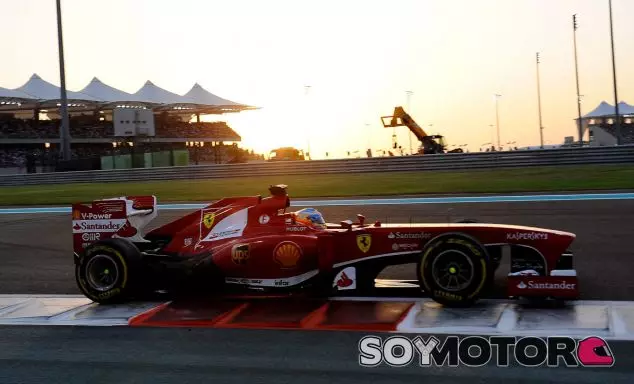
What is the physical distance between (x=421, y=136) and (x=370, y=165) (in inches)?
549

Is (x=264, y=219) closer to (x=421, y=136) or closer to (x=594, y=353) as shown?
(x=594, y=353)

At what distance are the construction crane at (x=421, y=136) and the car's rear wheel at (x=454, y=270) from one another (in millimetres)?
34969

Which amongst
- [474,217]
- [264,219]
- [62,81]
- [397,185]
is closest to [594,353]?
[264,219]

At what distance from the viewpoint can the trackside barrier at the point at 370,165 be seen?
2516 cm

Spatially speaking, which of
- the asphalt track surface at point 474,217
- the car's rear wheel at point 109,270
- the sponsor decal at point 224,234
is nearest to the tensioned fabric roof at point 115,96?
the asphalt track surface at point 474,217

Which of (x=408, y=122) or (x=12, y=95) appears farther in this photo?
(x=12, y=95)

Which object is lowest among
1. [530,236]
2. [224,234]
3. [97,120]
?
[530,236]

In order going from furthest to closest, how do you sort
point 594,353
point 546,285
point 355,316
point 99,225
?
point 99,225 → point 355,316 → point 546,285 → point 594,353

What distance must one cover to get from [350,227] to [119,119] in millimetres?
48659

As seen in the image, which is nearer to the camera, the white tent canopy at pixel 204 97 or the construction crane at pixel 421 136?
the construction crane at pixel 421 136

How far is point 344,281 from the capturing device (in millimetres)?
6703

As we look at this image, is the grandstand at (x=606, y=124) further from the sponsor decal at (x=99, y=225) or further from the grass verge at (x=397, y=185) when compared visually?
the sponsor decal at (x=99, y=225)

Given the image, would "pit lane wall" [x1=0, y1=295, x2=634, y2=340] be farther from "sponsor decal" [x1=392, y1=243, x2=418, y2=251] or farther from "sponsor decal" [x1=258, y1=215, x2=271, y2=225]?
"sponsor decal" [x1=258, y1=215, x2=271, y2=225]

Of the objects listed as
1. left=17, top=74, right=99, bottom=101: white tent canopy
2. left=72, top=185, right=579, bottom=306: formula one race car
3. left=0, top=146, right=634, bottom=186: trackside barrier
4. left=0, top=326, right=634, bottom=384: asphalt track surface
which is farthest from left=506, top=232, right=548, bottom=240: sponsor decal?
left=17, top=74, right=99, bottom=101: white tent canopy
